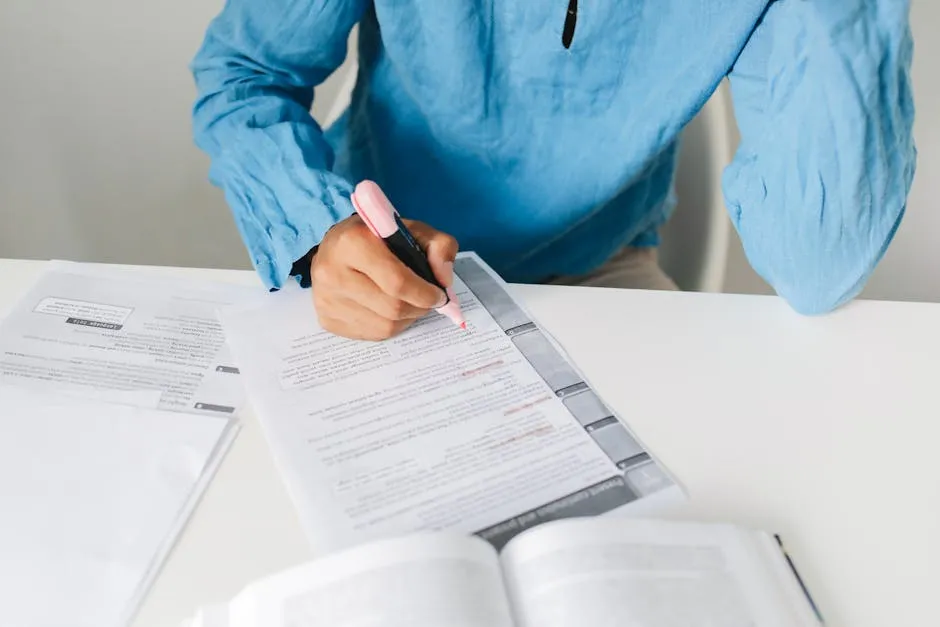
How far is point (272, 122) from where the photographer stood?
655 mm

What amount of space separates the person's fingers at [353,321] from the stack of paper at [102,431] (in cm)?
7

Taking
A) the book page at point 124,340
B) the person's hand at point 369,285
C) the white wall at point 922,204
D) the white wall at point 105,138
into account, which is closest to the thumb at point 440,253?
the person's hand at point 369,285

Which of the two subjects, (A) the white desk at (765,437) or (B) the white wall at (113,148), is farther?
(B) the white wall at (113,148)

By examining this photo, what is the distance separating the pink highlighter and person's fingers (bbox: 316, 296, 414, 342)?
36 millimetres

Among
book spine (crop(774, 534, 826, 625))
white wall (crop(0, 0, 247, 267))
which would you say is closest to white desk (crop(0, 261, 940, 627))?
book spine (crop(774, 534, 826, 625))

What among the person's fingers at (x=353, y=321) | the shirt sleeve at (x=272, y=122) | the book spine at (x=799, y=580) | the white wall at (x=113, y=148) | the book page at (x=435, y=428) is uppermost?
the white wall at (x=113, y=148)

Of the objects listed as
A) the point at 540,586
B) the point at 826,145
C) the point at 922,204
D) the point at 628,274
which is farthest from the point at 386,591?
the point at 922,204

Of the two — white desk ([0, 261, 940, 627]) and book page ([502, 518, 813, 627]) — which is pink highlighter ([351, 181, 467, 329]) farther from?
book page ([502, 518, 813, 627])

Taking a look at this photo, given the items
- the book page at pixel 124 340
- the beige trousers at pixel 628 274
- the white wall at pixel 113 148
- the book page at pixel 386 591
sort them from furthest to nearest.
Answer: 1. the white wall at pixel 113 148
2. the beige trousers at pixel 628 274
3. the book page at pixel 124 340
4. the book page at pixel 386 591

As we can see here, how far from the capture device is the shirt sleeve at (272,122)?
0.58 metres

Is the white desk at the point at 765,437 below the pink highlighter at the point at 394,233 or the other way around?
below

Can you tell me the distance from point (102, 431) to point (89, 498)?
0.17 ft

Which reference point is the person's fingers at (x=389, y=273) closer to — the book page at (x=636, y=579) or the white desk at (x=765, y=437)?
the white desk at (x=765, y=437)

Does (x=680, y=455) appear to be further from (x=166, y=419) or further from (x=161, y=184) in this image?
(x=161, y=184)
